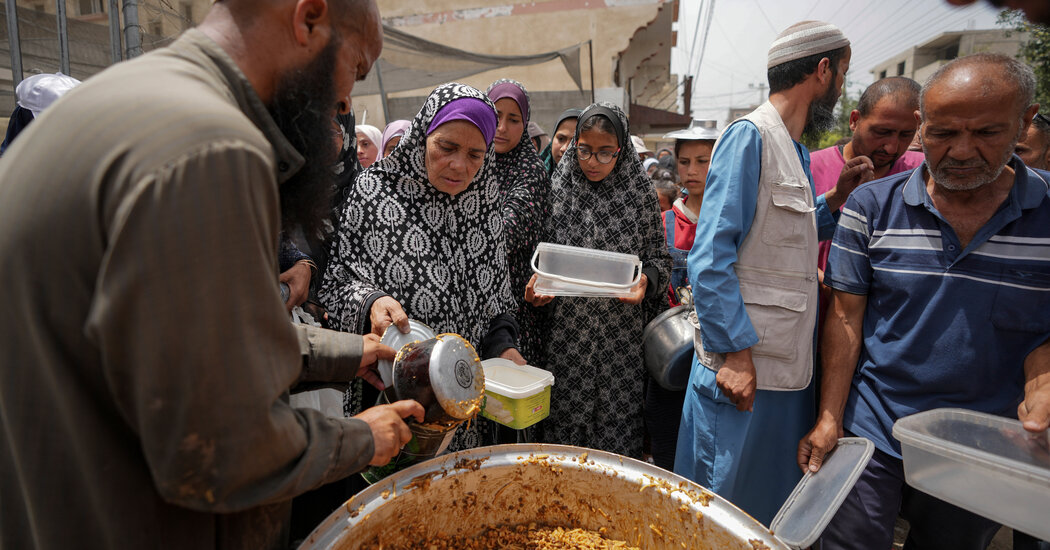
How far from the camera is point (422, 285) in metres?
2.11

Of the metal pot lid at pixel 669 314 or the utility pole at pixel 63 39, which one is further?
the utility pole at pixel 63 39

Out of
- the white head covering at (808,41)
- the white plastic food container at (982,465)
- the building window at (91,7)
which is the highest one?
the building window at (91,7)

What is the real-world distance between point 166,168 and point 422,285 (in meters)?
1.44

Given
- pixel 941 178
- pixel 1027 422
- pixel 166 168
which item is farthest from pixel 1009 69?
pixel 166 168

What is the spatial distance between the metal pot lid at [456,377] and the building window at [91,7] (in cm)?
496

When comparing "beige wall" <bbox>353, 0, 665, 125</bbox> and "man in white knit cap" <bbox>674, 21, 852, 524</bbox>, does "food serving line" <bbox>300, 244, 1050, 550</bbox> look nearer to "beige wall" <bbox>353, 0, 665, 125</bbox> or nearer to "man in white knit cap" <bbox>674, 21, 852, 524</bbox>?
"man in white knit cap" <bbox>674, 21, 852, 524</bbox>

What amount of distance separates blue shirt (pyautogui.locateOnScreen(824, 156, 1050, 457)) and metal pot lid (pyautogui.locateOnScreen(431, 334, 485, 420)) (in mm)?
1394

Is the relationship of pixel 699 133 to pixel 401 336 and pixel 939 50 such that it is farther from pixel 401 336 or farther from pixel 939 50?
pixel 939 50

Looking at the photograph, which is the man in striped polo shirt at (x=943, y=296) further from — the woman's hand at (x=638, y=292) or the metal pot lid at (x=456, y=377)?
the metal pot lid at (x=456, y=377)

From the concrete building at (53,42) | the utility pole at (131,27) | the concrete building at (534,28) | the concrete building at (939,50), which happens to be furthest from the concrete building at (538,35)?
the concrete building at (939,50)

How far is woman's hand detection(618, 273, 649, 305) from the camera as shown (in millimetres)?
2670

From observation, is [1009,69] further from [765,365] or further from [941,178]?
[765,365]

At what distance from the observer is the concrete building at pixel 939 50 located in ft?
59.3

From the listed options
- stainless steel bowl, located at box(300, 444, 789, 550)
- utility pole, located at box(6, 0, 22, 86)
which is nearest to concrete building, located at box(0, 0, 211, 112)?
utility pole, located at box(6, 0, 22, 86)
